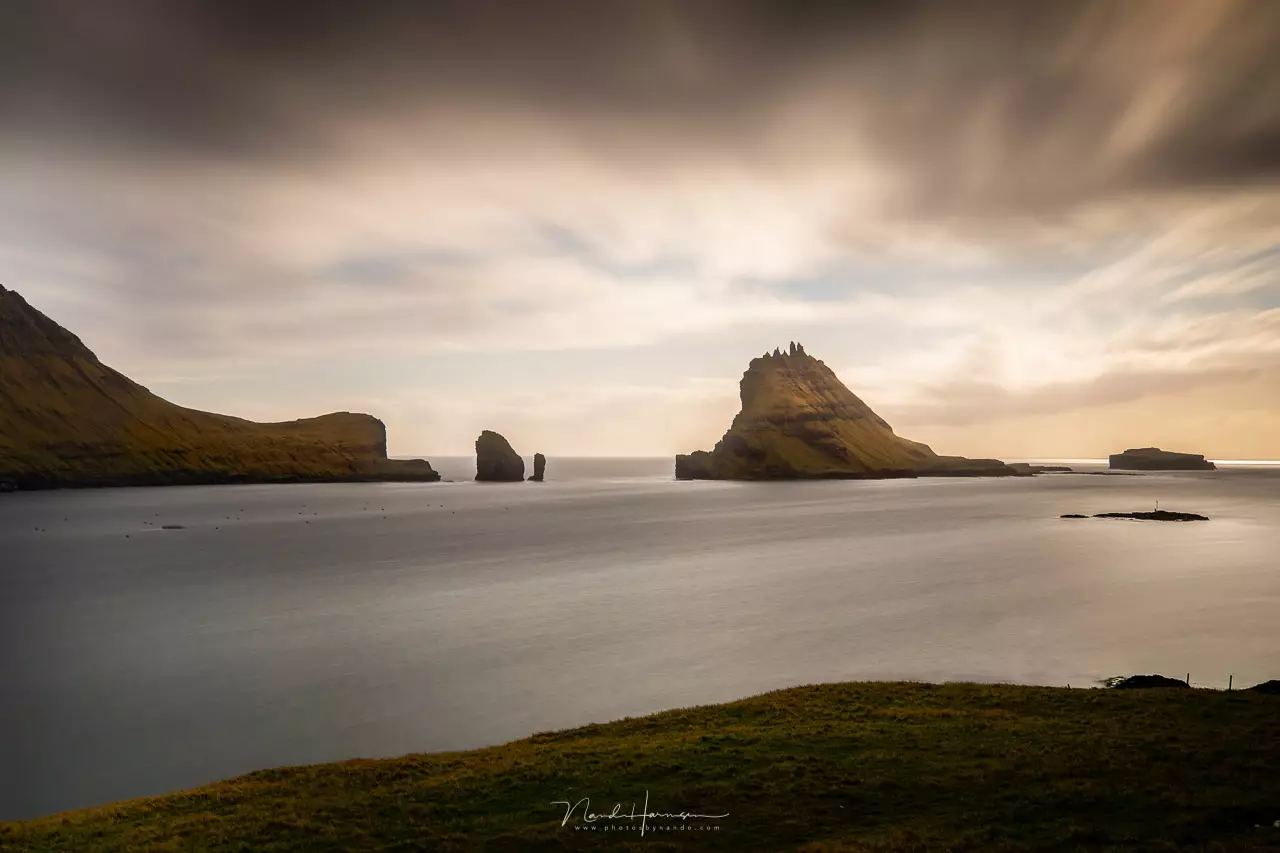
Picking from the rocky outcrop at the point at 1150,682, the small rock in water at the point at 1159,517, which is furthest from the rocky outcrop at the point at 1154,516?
the rocky outcrop at the point at 1150,682

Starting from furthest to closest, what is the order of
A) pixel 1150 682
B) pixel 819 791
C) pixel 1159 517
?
pixel 1159 517
pixel 1150 682
pixel 819 791

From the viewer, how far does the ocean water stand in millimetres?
34969

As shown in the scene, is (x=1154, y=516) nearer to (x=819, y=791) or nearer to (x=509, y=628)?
(x=509, y=628)

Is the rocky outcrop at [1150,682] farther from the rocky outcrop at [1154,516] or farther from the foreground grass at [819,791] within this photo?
the rocky outcrop at [1154,516]

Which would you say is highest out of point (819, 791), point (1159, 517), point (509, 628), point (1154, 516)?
point (1154, 516)

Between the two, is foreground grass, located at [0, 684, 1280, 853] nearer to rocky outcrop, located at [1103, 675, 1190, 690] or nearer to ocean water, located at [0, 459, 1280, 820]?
rocky outcrop, located at [1103, 675, 1190, 690]

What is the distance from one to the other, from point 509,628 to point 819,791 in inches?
1539

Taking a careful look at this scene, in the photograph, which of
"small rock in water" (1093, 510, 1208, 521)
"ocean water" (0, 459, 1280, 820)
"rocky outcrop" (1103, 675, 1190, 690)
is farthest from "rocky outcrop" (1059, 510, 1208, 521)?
"rocky outcrop" (1103, 675, 1190, 690)

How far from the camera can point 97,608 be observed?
2525 inches

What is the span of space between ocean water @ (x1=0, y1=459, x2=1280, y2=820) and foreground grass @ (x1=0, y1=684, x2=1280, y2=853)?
28.7 ft

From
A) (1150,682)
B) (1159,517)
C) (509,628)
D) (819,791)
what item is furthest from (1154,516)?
(819,791)

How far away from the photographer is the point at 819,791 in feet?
65.5

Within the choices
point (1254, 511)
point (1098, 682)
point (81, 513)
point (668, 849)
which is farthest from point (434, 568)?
point (1254, 511)

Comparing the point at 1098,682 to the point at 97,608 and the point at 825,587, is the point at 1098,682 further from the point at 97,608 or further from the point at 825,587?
the point at 97,608
